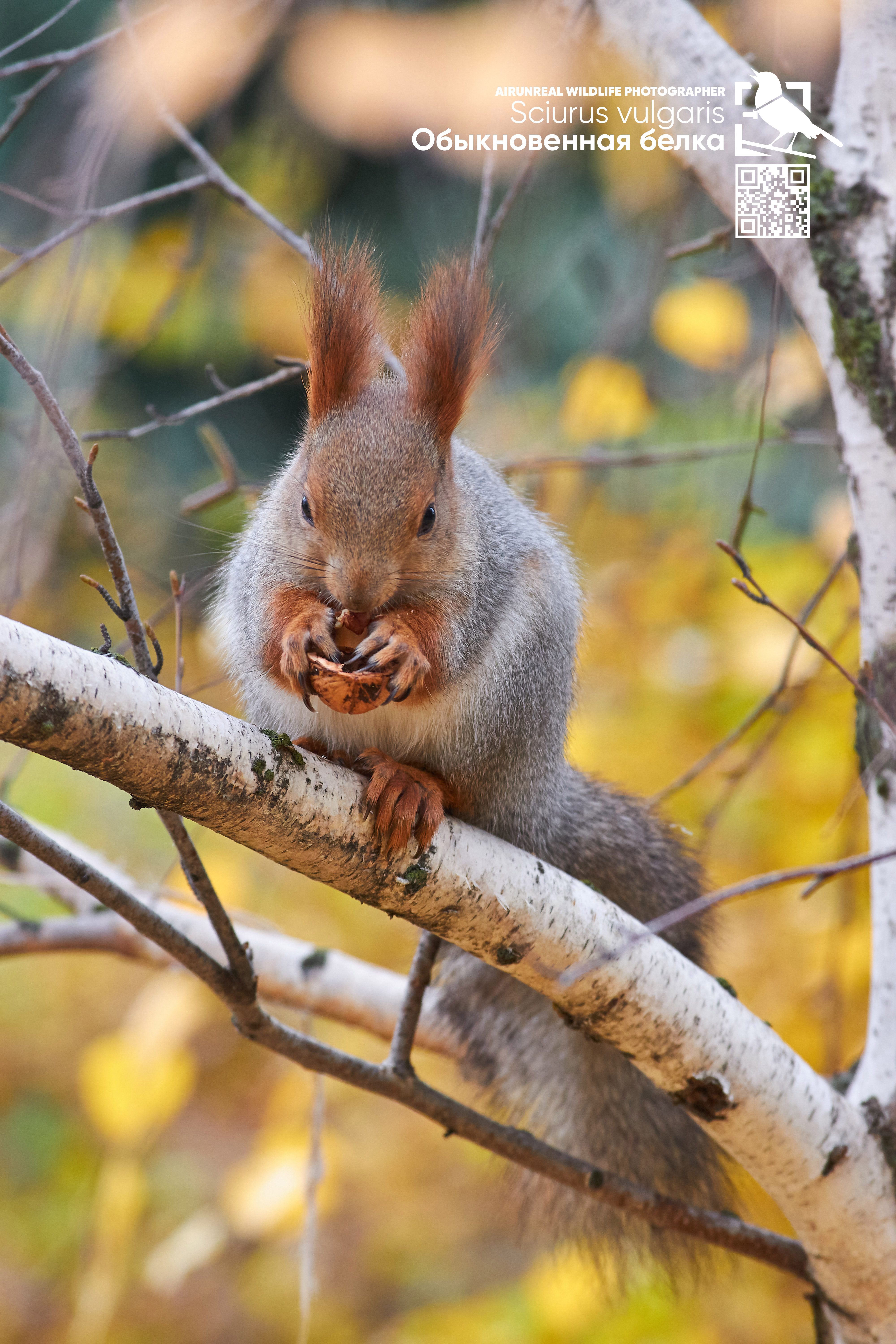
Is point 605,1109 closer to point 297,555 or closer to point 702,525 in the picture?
point 297,555

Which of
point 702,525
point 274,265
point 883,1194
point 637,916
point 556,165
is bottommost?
point 883,1194

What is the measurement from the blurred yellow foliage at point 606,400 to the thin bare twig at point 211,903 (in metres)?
1.74

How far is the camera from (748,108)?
1706mm

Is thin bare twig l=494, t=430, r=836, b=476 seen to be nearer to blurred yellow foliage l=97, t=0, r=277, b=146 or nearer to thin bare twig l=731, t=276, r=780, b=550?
thin bare twig l=731, t=276, r=780, b=550

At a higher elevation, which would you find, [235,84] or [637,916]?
[235,84]

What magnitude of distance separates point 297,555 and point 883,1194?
1.13 m

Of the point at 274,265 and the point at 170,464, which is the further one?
the point at 170,464

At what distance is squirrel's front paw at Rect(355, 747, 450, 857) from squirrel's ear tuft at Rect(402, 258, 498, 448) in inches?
20.7

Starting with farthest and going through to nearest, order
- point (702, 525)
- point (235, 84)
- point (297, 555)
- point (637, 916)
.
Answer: point (702, 525) → point (235, 84) → point (637, 916) → point (297, 555)

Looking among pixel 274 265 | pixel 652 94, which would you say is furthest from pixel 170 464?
pixel 652 94

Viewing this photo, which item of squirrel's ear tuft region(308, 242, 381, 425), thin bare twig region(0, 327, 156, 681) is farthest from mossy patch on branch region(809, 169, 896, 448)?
thin bare twig region(0, 327, 156, 681)

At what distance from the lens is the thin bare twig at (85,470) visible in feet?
3.48

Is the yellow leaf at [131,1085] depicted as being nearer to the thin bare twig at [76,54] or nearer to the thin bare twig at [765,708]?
the thin bare twig at [765,708]

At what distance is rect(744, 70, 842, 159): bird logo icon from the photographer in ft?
5.45
